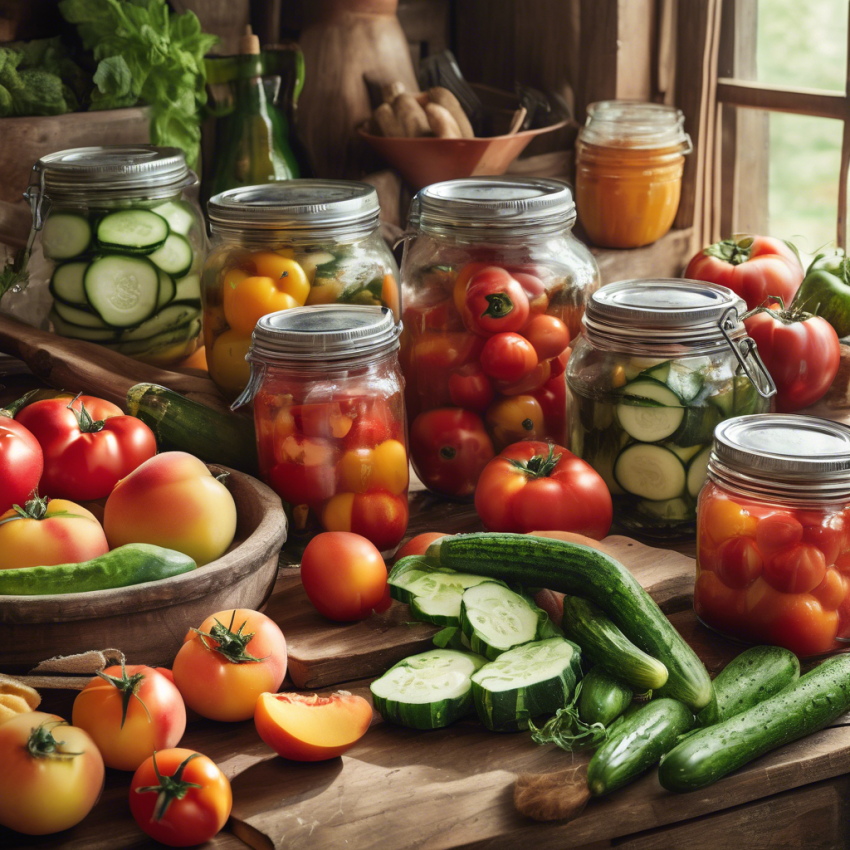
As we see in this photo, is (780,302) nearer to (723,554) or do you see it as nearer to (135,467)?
(723,554)

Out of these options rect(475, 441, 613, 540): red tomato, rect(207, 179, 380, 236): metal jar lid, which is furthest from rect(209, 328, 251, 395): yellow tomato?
rect(475, 441, 613, 540): red tomato

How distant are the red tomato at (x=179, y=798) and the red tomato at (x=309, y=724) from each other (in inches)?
2.9

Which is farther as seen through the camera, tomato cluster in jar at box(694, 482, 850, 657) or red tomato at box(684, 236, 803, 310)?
red tomato at box(684, 236, 803, 310)

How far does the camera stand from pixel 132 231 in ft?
4.85

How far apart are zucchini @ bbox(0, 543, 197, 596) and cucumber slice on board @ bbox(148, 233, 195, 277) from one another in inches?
25.2

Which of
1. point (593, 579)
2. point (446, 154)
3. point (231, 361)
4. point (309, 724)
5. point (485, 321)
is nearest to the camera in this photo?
point (309, 724)

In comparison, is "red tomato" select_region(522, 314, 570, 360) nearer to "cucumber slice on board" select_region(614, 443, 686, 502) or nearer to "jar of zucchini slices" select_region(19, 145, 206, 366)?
"cucumber slice on board" select_region(614, 443, 686, 502)

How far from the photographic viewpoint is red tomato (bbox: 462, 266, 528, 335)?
50.1 inches

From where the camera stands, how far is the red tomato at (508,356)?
1281 millimetres

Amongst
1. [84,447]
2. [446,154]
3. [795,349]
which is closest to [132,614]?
[84,447]

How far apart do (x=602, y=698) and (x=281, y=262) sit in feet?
2.27

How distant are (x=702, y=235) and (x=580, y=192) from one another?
298 mm

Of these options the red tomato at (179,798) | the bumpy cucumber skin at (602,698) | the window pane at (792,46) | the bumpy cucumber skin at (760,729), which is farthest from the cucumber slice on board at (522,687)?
the window pane at (792,46)

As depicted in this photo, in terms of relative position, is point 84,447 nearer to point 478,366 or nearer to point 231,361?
point 231,361
